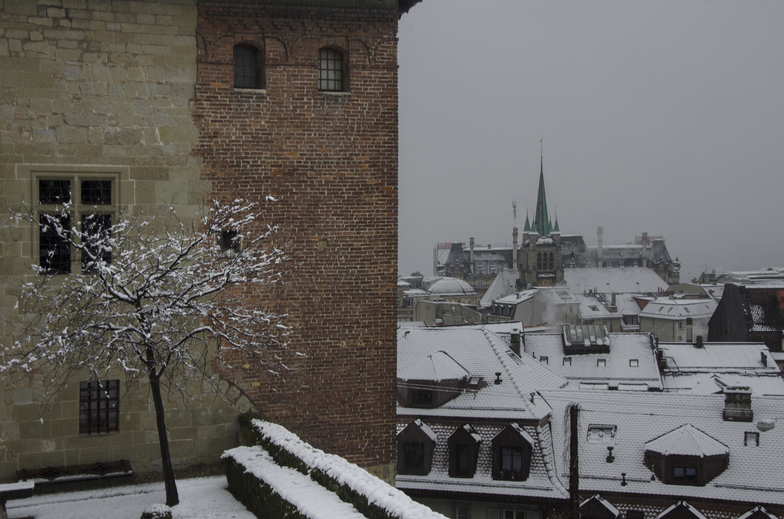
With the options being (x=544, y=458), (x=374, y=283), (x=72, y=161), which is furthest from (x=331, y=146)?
(x=544, y=458)

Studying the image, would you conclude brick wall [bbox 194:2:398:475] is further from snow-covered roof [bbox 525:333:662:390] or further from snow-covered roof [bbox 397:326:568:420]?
snow-covered roof [bbox 525:333:662:390]

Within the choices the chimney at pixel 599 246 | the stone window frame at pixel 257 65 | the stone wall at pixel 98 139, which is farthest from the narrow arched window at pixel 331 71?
the chimney at pixel 599 246

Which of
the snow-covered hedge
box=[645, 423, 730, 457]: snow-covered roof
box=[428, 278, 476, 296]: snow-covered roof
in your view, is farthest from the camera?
box=[428, 278, 476, 296]: snow-covered roof

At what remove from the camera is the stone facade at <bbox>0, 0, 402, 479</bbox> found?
Result: 10.8 m

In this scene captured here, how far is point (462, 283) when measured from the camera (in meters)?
146

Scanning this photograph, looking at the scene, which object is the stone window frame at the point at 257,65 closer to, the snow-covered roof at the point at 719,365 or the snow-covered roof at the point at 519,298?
the snow-covered roof at the point at 719,365

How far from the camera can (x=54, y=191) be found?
10.9 metres

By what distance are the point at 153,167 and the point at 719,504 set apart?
21834mm

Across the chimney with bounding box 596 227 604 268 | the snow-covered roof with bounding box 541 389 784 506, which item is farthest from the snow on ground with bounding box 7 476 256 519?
the chimney with bounding box 596 227 604 268

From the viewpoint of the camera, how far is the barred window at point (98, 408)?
36.5 ft

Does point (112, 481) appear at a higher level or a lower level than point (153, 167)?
lower

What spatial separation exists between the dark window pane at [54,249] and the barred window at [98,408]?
1.75 m

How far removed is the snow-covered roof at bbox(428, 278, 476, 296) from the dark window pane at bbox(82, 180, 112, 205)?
5121 inches

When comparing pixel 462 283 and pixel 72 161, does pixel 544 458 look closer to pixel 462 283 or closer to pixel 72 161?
pixel 72 161
